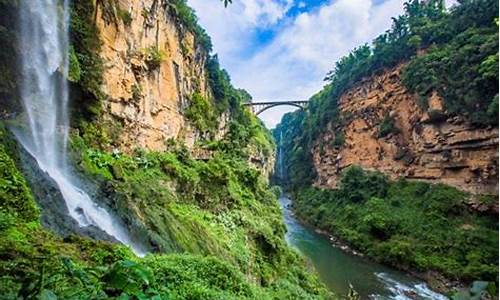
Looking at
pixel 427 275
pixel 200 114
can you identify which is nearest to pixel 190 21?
pixel 200 114

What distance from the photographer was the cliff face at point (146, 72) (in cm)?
1570

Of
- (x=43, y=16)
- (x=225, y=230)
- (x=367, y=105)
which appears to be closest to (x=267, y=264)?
(x=225, y=230)

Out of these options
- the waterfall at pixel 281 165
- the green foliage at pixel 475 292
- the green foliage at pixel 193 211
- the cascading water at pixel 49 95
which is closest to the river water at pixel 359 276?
the green foliage at pixel 193 211

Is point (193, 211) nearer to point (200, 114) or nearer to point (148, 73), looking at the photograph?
point (148, 73)

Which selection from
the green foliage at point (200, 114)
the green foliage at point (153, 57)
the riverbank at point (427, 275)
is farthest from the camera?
the green foliage at point (200, 114)

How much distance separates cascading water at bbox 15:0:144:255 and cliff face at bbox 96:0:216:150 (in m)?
2.55

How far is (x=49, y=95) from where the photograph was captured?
39.3 feet

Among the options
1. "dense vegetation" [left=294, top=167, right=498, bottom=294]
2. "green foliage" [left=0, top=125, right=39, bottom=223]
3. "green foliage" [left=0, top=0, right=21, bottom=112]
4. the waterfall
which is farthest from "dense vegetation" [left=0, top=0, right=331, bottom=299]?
the waterfall

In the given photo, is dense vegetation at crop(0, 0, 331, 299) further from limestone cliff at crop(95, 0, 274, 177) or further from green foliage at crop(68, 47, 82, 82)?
limestone cliff at crop(95, 0, 274, 177)

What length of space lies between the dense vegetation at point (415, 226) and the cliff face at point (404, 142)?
138cm

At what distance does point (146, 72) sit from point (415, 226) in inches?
732

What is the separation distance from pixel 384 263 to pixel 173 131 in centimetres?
1465

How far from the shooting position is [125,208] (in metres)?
9.76

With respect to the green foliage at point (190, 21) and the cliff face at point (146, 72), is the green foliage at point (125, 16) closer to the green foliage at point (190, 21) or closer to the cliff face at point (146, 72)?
the cliff face at point (146, 72)
